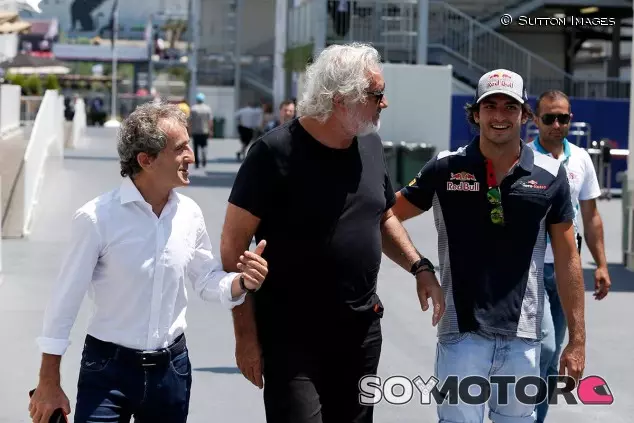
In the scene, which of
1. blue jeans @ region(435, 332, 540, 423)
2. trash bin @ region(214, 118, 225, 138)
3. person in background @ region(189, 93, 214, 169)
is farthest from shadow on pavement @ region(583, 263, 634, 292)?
trash bin @ region(214, 118, 225, 138)

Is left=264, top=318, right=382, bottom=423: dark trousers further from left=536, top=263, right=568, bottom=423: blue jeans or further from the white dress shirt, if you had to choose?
left=536, top=263, right=568, bottom=423: blue jeans

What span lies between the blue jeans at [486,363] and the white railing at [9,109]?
23821 millimetres

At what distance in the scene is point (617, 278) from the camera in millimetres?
13141

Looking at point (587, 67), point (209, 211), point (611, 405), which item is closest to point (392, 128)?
point (209, 211)

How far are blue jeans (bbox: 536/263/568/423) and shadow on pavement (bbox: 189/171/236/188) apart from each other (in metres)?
17.3

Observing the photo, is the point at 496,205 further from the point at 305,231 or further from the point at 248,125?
the point at 248,125

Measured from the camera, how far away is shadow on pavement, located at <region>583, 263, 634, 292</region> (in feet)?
40.7

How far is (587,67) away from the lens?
153 feet

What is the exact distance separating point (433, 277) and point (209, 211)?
550 inches

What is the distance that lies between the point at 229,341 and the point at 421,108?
49.2 ft

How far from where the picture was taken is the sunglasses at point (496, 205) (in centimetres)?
481

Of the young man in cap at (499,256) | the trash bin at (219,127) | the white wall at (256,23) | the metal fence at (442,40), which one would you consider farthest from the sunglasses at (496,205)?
the white wall at (256,23)

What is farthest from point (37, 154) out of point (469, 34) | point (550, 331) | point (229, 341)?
point (550, 331)

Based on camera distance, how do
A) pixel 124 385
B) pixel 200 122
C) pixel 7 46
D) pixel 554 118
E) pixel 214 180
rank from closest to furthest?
pixel 124 385, pixel 554 118, pixel 214 180, pixel 200 122, pixel 7 46
